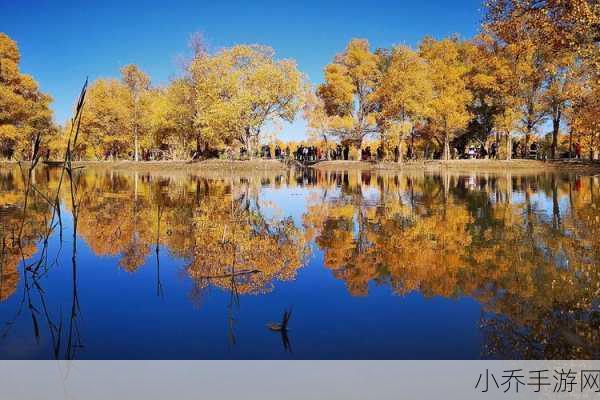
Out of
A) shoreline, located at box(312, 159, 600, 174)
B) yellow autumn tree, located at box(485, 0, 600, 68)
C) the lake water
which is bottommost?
the lake water

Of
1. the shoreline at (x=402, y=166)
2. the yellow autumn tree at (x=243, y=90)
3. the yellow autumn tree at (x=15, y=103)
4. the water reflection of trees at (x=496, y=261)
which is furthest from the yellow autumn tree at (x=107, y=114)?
the water reflection of trees at (x=496, y=261)

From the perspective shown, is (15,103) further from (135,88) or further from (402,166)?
(402,166)

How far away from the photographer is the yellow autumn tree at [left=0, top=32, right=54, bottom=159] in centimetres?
4734

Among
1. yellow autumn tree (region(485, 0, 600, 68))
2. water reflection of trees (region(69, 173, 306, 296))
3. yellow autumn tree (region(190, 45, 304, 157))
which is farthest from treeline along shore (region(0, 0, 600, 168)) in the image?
water reflection of trees (region(69, 173, 306, 296))

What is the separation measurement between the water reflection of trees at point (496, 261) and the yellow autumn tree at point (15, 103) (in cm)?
4429

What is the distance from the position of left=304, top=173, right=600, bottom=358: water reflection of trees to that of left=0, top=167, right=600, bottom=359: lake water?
0.09ft

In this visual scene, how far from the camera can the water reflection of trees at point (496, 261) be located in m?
4.46

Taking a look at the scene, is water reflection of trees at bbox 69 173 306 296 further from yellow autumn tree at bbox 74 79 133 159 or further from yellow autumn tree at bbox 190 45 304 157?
yellow autumn tree at bbox 74 79 133 159

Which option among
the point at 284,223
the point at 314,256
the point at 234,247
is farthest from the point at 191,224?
the point at 314,256
